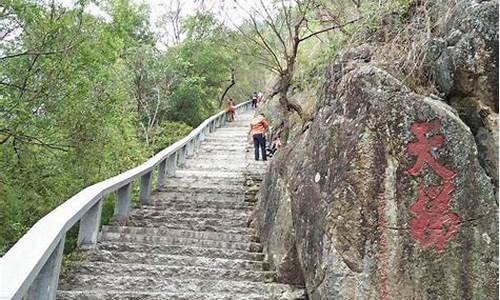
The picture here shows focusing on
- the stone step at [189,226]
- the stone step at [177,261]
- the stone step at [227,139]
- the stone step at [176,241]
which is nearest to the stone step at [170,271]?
the stone step at [177,261]

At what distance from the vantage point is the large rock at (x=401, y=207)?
12.1ft

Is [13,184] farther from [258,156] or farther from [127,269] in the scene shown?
[258,156]

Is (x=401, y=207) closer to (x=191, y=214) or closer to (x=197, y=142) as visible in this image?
(x=191, y=214)

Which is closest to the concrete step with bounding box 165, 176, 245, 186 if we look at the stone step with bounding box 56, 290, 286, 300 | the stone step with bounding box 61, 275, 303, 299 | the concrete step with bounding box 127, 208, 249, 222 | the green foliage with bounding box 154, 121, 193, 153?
the concrete step with bounding box 127, 208, 249, 222

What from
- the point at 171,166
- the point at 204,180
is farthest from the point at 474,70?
the point at 171,166

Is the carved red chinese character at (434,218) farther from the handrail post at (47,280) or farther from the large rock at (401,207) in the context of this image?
the handrail post at (47,280)

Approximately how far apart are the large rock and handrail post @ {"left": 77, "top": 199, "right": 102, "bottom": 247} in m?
2.48

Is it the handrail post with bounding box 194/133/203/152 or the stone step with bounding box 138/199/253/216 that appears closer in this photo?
the stone step with bounding box 138/199/253/216

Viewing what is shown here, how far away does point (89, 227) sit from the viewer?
17.7 ft

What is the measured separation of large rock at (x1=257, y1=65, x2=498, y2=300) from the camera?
3674mm

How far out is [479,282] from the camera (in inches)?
143

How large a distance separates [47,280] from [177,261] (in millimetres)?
2026

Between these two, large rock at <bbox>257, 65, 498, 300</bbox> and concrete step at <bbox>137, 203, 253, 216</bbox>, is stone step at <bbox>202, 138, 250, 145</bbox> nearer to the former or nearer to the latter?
concrete step at <bbox>137, 203, 253, 216</bbox>

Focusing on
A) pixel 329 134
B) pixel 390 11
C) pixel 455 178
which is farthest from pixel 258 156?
pixel 455 178
